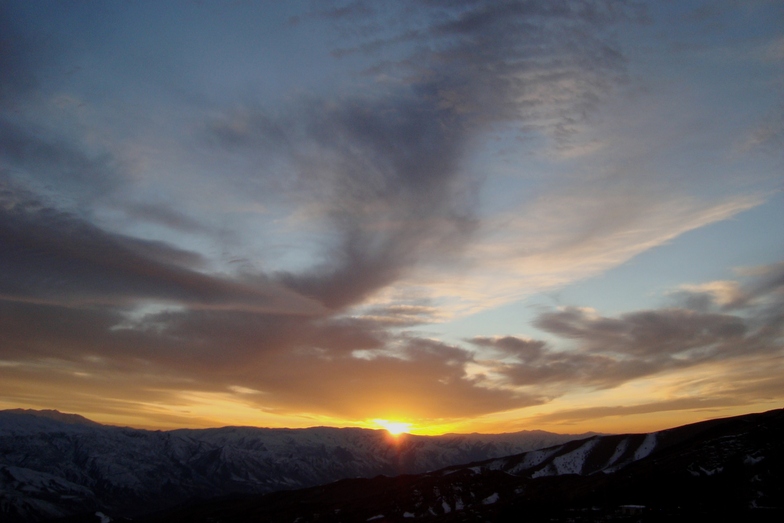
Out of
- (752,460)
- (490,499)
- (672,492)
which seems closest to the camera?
(672,492)

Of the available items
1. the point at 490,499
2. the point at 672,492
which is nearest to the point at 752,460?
the point at 672,492

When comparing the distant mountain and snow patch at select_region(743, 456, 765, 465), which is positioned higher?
snow patch at select_region(743, 456, 765, 465)

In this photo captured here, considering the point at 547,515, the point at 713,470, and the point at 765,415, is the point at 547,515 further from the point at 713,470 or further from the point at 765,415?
the point at 765,415

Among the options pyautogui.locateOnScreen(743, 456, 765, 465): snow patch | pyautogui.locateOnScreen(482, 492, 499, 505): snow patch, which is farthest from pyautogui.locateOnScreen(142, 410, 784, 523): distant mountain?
pyautogui.locateOnScreen(743, 456, 765, 465): snow patch

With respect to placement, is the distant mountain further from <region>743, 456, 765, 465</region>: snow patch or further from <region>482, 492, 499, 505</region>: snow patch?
<region>743, 456, 765, 465</region>: snow patch

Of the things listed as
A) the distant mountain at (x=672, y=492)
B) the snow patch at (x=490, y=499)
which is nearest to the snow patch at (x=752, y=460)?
the distant mountain at (x=672, y=492)

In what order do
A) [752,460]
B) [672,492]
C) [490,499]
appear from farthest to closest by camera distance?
[490,499], [752,460], [672,492]

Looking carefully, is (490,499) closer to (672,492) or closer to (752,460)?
(672,492)

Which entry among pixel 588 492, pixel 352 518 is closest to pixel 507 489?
pixel 588 492

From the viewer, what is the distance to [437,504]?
7456 inches

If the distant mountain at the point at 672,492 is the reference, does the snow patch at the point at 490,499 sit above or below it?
below

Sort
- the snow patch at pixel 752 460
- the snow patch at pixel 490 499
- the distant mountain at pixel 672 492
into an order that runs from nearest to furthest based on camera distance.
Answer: the distant mountain at pixel 672 492 → the snow patch at pixel 752 460 → the snow patch at pixel 490 499

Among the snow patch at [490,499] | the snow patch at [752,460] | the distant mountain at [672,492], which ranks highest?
the snow patch at [752,460]

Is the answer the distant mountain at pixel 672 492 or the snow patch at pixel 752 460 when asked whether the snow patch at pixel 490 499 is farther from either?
the snow patch at pixel 752 460
